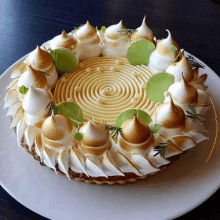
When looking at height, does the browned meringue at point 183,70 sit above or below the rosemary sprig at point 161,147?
above

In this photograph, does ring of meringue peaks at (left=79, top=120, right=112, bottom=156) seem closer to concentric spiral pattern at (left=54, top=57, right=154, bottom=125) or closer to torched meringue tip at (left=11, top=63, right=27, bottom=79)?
concentric spiral pattern at (left=54, top=57, right=154, bottom=125)

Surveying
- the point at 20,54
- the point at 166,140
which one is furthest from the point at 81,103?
the point at 20,54

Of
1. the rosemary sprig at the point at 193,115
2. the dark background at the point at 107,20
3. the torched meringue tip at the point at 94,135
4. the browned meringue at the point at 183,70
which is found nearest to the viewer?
the torched meringue tip at the point at 94,135

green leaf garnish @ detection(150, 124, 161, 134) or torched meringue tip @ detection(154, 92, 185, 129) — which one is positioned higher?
torched meringue tip @ detection(154, 92, 185, 129)

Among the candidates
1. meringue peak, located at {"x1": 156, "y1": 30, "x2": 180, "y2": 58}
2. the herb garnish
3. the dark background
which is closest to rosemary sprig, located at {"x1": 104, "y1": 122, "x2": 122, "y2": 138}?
the herb garnish

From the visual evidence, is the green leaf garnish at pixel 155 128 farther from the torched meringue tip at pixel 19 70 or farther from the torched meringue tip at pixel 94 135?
the torched meringue tip at pixel 19 70

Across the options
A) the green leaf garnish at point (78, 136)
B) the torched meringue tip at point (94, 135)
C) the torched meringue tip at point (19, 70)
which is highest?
the torched meringue tip at point (94, 135)

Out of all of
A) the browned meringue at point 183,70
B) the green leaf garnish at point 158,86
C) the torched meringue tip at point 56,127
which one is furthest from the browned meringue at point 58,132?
the browned meringue at point 183,70
